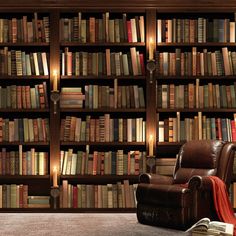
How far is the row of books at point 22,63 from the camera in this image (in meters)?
7.20

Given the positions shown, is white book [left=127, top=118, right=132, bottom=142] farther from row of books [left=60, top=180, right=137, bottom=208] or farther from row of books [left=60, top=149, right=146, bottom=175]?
row of books [left=60, top=180, right=137, bottom=208]

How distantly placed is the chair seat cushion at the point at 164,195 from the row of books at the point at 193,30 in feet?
6.83

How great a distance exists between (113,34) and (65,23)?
57 centimetres

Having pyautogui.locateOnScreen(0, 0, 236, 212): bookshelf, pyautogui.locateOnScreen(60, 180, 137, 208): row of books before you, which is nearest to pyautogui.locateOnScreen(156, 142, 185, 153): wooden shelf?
pyautogui.locateOnScreen(0, 0, 236, 212): bookshelf

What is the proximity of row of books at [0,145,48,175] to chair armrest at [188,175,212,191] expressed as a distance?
88.7 inches

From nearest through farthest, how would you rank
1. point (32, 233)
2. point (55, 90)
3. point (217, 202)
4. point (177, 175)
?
point (32, 233), point (217, 202), point (177, 175), point (55, 90)

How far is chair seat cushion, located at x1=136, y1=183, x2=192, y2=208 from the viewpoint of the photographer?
5.43 metres

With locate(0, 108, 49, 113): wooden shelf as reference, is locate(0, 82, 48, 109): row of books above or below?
above

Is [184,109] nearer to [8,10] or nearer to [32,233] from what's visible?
[8,10]

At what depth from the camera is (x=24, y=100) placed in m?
7.20

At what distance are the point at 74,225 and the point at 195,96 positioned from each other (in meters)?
2.41

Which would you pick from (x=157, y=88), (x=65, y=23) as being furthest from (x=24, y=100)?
(x=157, y=88)

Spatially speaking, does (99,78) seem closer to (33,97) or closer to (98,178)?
(33,97)

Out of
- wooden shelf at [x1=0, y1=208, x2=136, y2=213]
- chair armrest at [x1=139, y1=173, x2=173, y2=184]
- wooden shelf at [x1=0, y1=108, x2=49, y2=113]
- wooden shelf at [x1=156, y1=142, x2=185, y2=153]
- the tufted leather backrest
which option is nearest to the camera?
the tufted leather backrest
